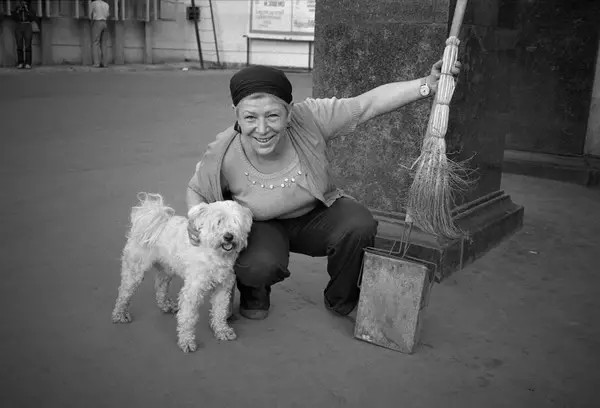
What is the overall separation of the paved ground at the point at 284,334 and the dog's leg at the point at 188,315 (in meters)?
0.06

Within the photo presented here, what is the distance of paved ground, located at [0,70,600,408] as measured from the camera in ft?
7.71

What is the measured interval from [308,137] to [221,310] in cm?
87

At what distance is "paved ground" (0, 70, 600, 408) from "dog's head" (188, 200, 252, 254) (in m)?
0.48

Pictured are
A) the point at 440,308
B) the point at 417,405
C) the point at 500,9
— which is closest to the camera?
the point at 417,405

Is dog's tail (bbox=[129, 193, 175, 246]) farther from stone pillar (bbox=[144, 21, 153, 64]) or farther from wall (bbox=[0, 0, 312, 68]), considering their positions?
stone pillar (bbox=[144, 21, 153, 64])

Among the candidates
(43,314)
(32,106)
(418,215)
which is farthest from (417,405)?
(32,106)

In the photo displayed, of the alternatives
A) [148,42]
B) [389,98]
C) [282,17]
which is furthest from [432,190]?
[148,42]

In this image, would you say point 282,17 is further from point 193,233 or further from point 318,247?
point 193,233

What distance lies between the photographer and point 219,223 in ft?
8.45

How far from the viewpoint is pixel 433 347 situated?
277cm

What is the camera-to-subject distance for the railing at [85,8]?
1535 cm

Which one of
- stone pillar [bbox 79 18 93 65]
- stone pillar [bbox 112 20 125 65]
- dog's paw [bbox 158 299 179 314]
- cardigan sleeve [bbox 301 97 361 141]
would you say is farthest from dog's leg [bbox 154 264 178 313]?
stone pillar [bbox 112 20 125 65]

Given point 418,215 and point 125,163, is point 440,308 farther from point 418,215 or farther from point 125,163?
point 125,163

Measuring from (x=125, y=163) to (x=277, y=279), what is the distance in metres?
3.76
